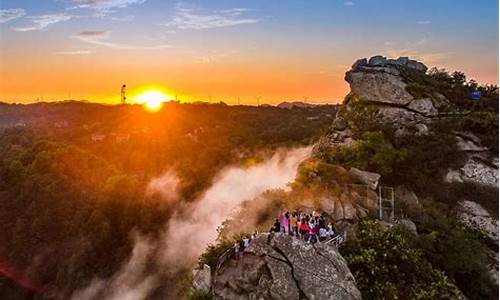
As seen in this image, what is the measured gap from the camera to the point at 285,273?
50.0 ft

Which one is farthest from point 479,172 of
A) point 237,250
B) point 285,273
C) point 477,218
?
point 237,250

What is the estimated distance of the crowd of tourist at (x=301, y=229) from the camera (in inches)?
641

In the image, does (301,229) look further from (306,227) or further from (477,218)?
(477,218)

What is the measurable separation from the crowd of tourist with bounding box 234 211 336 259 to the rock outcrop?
1.01 ft

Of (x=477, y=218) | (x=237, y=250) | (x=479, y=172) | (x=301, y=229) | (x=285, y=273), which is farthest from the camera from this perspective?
(x=479, y=172)

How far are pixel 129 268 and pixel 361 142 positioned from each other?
29746 millimetres

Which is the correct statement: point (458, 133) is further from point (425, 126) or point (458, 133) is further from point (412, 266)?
point (412, 266)

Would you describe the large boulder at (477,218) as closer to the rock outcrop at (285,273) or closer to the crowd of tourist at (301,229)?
the crowd of tourist at (301,229)

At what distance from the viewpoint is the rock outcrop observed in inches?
587

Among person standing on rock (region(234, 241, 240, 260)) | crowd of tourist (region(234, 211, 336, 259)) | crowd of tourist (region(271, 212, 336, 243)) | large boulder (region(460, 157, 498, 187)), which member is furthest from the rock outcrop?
large boulder (region(460, 157, 498, 187))

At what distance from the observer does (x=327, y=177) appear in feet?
66.3

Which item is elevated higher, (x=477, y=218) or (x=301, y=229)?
(x=301, y=229)

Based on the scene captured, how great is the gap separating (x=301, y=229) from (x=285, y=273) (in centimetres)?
167

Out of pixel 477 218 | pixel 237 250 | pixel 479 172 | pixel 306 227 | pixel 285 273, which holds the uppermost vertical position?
pixel 306 227
